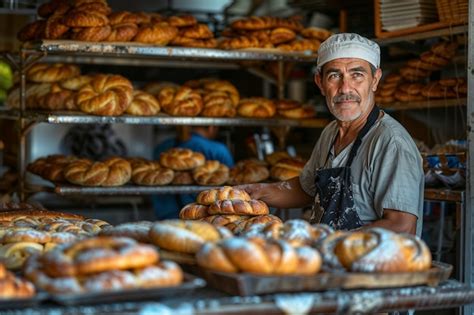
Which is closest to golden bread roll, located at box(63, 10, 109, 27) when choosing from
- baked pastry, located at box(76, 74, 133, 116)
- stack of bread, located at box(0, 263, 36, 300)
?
baked pastry, located at box(76, 74, 133, 116)

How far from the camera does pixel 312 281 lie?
8.00 ft

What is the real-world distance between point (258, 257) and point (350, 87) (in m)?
1.67

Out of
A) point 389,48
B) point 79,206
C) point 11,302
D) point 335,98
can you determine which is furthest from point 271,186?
point 79,206

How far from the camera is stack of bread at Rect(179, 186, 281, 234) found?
334cm

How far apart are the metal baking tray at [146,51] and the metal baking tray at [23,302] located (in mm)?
3429

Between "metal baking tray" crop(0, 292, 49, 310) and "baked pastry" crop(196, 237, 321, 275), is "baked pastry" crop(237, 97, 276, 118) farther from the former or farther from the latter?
"metal baking tray" crop(0, 292, 49, 310)

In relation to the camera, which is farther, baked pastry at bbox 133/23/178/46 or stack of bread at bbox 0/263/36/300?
baked pastry at bbox 133/23/178/46

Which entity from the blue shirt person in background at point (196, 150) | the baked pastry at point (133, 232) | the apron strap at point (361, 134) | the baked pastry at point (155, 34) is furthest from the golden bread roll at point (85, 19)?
the baked pastry at point (133, 232)

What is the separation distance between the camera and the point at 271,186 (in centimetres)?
434

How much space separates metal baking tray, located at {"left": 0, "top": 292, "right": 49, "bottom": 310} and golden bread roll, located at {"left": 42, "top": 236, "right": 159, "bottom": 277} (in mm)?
92

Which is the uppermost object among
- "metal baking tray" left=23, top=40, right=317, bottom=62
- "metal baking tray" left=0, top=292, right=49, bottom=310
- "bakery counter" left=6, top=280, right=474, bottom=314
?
"metal baking tray" left=23, top=40, right=317, bottom=62

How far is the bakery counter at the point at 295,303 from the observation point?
2238 millimetres

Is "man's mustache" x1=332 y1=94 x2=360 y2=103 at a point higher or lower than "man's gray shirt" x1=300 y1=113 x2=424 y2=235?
higher

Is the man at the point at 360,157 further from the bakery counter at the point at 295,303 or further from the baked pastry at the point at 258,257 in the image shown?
the baked pastry at the point at 258,257
